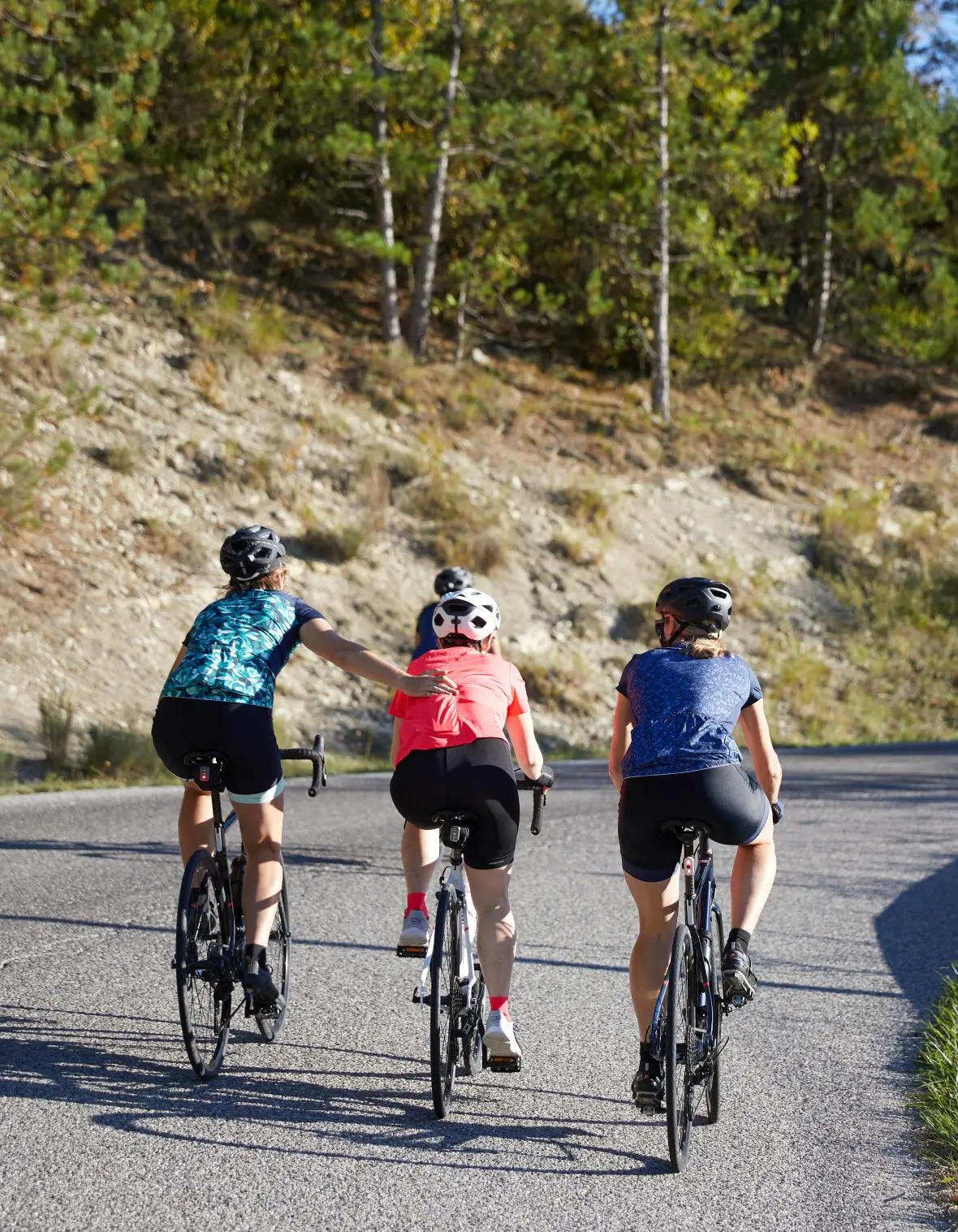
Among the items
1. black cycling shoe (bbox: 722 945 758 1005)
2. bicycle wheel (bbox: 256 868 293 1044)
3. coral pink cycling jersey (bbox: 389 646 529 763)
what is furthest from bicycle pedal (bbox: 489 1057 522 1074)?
coral pink cycling jersey (bbox: 389 646 529 763)

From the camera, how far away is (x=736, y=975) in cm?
440

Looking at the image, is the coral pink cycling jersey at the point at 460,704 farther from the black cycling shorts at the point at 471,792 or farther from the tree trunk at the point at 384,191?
the tree trunk at the point at 384,191

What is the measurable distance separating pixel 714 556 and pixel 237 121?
12.8m

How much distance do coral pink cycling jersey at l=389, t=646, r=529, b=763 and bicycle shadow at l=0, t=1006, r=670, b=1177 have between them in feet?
4.17

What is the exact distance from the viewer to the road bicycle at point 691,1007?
4105 mm

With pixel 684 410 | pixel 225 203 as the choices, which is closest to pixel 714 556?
pixel 684 410

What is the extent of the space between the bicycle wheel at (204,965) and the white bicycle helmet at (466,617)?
123 cm

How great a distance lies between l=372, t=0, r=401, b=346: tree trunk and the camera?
23.7m

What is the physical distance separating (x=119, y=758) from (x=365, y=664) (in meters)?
9.59

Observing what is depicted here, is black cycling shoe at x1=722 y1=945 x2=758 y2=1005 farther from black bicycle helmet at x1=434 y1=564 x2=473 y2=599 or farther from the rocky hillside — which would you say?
the rocky hillside

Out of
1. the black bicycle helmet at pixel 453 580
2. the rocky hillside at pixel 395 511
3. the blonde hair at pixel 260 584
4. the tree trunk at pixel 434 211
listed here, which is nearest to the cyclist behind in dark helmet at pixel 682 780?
the blonde hair at pixel 260 584

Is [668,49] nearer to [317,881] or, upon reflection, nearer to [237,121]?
[237,121]

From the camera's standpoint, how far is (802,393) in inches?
1204

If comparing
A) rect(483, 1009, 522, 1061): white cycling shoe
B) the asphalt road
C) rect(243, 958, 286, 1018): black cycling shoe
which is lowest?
the asphalt road
